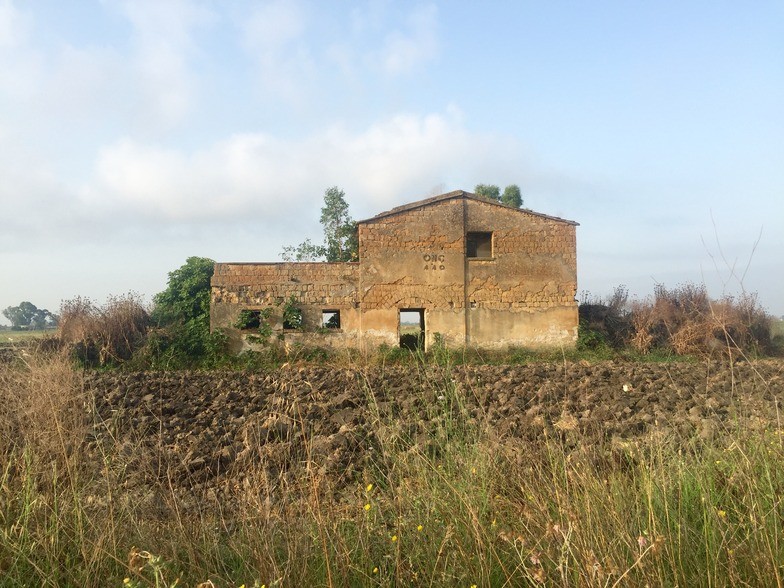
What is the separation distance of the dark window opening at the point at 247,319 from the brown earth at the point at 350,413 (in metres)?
4.03

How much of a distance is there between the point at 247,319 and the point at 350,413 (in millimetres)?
10360

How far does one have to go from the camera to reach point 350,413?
33.3 feet

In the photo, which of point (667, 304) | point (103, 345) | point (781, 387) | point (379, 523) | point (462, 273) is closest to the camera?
point (379, 523)

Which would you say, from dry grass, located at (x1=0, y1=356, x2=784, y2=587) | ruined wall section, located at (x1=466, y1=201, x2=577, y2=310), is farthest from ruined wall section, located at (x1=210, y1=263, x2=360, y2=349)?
dry grass, located at (x1=0, y1=356, x2=784, y2=587)

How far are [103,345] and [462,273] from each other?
11.2 metres

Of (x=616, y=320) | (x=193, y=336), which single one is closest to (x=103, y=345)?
(x=193, y=336)

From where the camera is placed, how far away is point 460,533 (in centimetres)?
371

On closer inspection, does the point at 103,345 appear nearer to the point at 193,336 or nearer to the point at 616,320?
the point at 193,336

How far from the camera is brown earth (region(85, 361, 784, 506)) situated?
7129mm

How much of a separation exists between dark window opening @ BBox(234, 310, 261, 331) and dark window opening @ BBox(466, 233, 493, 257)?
283 inches

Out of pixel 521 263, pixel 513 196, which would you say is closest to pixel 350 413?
pixel 521 263

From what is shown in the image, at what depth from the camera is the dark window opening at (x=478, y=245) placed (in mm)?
21453

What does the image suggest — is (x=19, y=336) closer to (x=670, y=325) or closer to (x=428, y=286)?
(x=428, y=286)

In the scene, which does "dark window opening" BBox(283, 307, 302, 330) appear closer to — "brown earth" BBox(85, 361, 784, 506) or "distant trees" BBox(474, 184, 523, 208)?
"brown earth" BBox(85, 361, 784, 506)
